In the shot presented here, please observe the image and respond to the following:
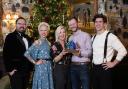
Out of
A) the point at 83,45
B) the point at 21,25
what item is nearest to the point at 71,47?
the point at 83,45

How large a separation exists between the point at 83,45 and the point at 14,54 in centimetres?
115

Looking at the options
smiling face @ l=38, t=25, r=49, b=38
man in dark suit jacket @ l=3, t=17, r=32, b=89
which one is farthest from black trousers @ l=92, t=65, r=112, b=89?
man in dark suit jacket @ l=3, t=17, r=32, b=89

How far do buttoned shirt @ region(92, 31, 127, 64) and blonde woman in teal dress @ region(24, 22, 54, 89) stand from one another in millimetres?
776

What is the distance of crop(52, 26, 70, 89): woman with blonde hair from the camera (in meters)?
5.60

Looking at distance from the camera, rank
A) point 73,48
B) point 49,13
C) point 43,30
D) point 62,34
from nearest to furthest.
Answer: point 43,30 → point 62,34 → point 73,48 → point 49,13

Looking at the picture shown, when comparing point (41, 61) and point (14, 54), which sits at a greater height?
point (14, 54)

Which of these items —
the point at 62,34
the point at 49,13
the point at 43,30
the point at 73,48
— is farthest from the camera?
the point at 49,13

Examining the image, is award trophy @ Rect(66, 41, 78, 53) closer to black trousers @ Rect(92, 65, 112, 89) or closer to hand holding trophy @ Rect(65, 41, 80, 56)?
hand holding trophy @ Rect(65, 41, 80, 56)

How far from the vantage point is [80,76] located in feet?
19.0

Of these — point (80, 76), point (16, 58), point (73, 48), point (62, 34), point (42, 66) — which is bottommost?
point (80, 76)

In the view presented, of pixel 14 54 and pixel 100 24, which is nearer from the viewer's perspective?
pixel 100 24

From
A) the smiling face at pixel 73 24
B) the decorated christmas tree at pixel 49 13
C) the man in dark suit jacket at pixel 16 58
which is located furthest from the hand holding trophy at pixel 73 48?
the decorated christmas tree at pixel 49 13

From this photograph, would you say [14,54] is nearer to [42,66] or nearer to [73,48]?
[42,66]

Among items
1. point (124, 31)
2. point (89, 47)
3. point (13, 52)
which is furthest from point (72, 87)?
point (124, 31)
